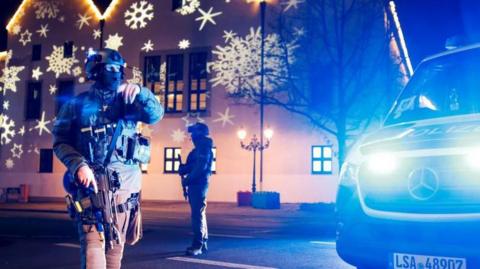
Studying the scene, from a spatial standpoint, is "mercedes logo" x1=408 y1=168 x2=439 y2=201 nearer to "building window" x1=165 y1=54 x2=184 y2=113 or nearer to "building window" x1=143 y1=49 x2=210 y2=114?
"building window" x1=143 y1=49 x2=210 y2=114

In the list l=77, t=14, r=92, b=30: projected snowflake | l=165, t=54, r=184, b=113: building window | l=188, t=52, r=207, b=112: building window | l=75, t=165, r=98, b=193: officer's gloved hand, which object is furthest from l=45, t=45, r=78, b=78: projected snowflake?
l=75, t=165, r=98, b=193: officer's gloved hand

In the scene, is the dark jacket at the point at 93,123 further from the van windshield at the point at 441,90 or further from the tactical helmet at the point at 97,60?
the van windshield at the point at 441,90

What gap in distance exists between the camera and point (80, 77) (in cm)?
3334

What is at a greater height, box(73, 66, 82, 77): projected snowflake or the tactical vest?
box(73, 66, 82, 77): projected snowflake

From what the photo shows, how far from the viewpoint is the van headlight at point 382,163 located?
413 cm

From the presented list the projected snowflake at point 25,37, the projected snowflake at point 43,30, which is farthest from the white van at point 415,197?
the projected snowflake at point 25,37

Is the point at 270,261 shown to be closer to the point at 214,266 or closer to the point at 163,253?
the point at 214,266

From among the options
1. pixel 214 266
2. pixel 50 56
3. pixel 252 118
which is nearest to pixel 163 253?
pixel 214 266

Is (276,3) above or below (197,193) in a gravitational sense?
Answer: above

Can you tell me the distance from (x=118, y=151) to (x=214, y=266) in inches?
142

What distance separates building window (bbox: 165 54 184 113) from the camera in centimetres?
3081

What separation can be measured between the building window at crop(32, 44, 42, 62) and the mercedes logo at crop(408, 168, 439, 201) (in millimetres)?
34176

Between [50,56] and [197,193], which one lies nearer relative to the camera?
[197,193]

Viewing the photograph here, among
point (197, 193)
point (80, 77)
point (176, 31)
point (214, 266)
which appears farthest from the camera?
point (80, 77)
